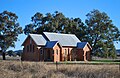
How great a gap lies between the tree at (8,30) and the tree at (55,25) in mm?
6724

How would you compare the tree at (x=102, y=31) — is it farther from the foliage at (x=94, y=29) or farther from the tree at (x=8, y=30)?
the tree at (x=8, y=30)

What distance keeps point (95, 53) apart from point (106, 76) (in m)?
56.7

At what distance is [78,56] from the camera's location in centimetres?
6656

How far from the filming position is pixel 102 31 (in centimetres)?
7412

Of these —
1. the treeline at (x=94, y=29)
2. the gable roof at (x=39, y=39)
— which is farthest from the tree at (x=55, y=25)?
the gable roof at (x=39, y=39)

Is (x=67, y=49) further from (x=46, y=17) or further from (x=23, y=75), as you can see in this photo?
(x=23, y=75)

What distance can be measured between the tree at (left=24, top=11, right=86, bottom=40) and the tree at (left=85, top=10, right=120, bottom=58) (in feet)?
11.8

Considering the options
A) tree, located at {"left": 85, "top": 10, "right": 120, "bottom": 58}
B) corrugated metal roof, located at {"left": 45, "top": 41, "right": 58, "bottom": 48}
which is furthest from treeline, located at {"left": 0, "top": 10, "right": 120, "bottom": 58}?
corrugated metal roof, located at {"left": 45, "top": 41, "right": 58, "bottom": 48}

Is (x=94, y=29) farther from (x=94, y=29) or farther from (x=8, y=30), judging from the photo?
(x=8, y=30)

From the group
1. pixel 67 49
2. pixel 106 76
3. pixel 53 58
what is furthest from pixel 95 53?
pixel 106 76

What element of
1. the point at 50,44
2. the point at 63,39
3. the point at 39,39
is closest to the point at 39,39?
the point at 39,39

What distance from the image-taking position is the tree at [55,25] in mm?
77250

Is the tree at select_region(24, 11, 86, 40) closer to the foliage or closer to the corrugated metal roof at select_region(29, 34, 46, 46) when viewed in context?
the foliage

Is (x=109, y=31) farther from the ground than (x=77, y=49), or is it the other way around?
(x=109, y=31)
